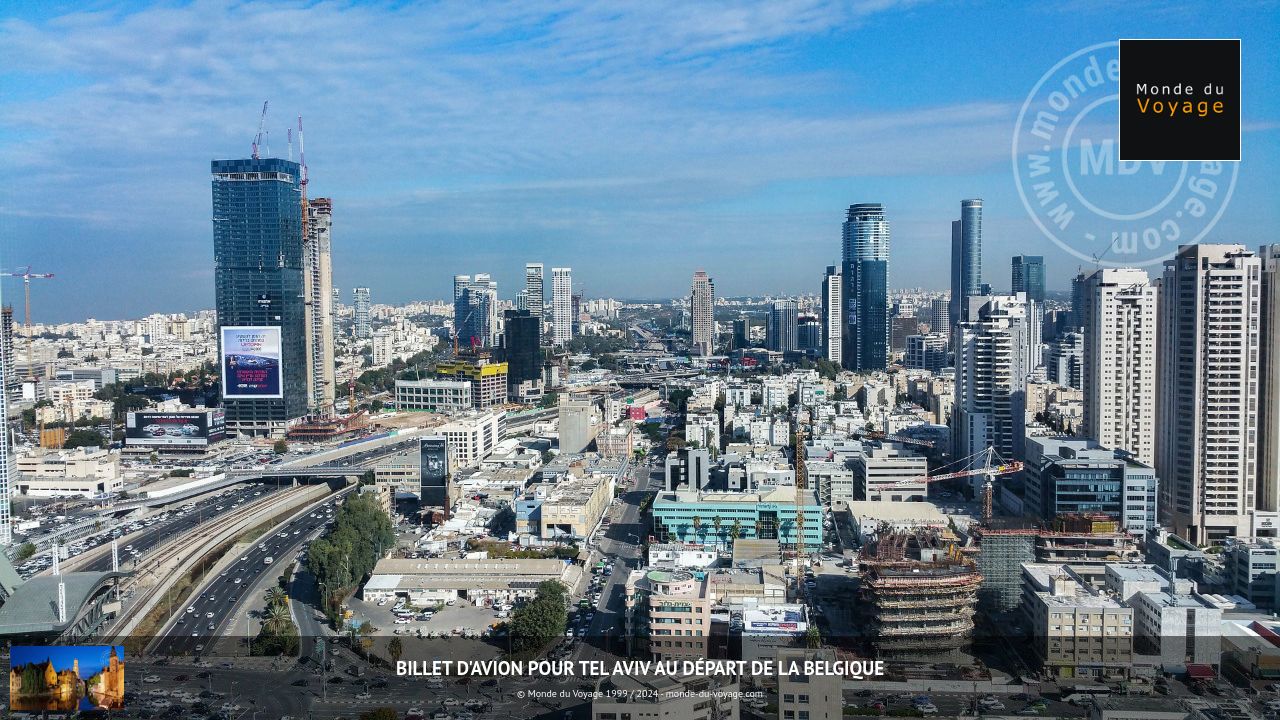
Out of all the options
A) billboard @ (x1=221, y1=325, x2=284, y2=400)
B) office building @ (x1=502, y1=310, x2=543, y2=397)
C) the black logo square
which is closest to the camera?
the black logo square

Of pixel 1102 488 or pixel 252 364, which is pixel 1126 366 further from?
pixel 252 364

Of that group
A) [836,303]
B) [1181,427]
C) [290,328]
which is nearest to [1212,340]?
[1181,427]

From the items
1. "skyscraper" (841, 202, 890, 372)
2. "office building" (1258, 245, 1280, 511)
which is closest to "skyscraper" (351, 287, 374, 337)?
"skyscraper" (841, 202, 890, 372)

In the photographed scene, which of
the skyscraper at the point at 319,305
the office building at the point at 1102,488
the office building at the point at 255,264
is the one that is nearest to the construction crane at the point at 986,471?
the office building at the point at 1102,488

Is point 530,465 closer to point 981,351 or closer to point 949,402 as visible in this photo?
point 981,351

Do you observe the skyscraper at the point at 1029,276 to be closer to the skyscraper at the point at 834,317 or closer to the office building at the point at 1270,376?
the skyscraper at the point at 834,317

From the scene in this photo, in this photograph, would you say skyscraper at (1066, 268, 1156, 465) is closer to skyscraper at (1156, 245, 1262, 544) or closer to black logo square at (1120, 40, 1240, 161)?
skyscraper at (1156, 245, 1262, 544)
